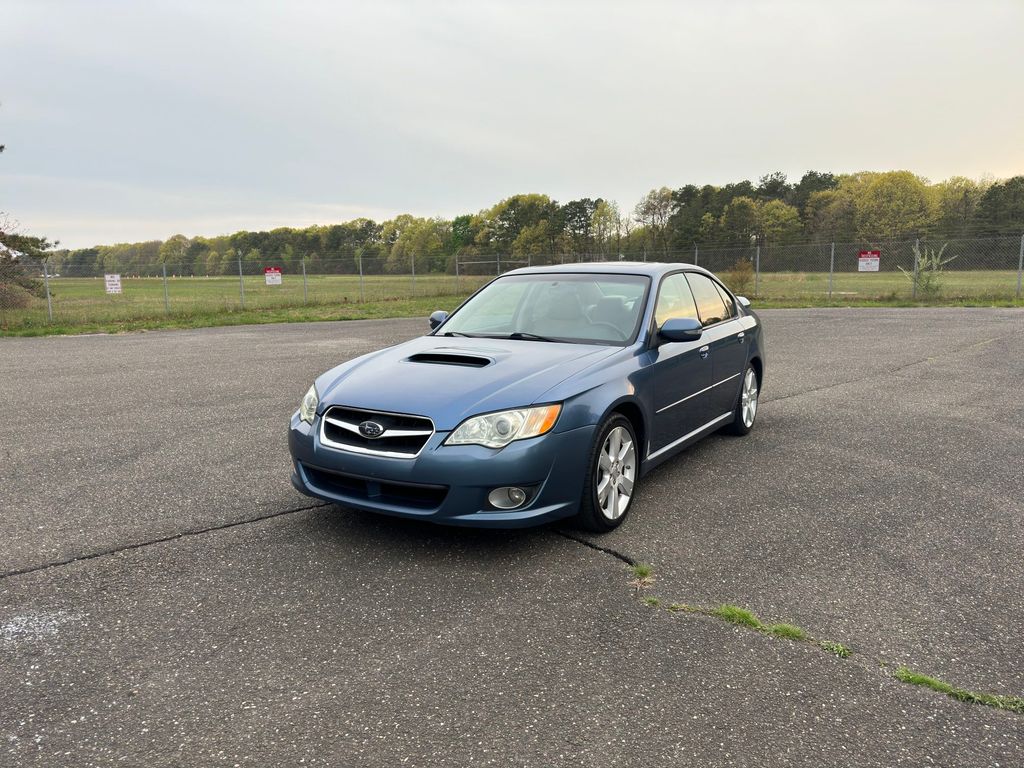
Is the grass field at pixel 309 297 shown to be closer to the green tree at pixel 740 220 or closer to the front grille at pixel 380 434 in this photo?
the front grille at pixel 380 434

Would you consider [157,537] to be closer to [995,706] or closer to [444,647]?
[444,647]

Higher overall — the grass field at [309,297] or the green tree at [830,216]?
the green tree at [830,216]

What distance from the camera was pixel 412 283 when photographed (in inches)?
1247

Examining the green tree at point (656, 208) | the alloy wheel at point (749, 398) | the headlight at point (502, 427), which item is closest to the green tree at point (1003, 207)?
the green tree at point (656, 208)

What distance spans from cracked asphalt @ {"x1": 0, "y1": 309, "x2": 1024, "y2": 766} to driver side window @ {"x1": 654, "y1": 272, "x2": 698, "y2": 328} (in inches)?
45.6

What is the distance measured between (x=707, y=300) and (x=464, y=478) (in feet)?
10.5

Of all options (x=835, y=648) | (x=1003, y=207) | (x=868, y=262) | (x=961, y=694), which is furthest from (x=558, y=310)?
(x=1003, y=207)

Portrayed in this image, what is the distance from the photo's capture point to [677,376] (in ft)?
16.1

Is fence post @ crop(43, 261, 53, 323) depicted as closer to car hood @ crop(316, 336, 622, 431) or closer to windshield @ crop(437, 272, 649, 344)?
windshield @ crop(437, 272, 649, 344)

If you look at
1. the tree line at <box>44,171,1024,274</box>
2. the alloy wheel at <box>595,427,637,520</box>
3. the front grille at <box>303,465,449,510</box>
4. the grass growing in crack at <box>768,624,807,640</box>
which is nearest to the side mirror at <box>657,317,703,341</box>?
the alloy wheel at <box>595,427,637,520</box>

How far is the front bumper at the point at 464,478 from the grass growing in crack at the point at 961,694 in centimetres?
168

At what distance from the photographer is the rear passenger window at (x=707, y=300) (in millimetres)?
5727

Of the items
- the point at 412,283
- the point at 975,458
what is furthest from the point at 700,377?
the point at 412,283

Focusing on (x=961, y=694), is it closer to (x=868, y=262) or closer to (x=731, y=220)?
(x=868, y=262)
